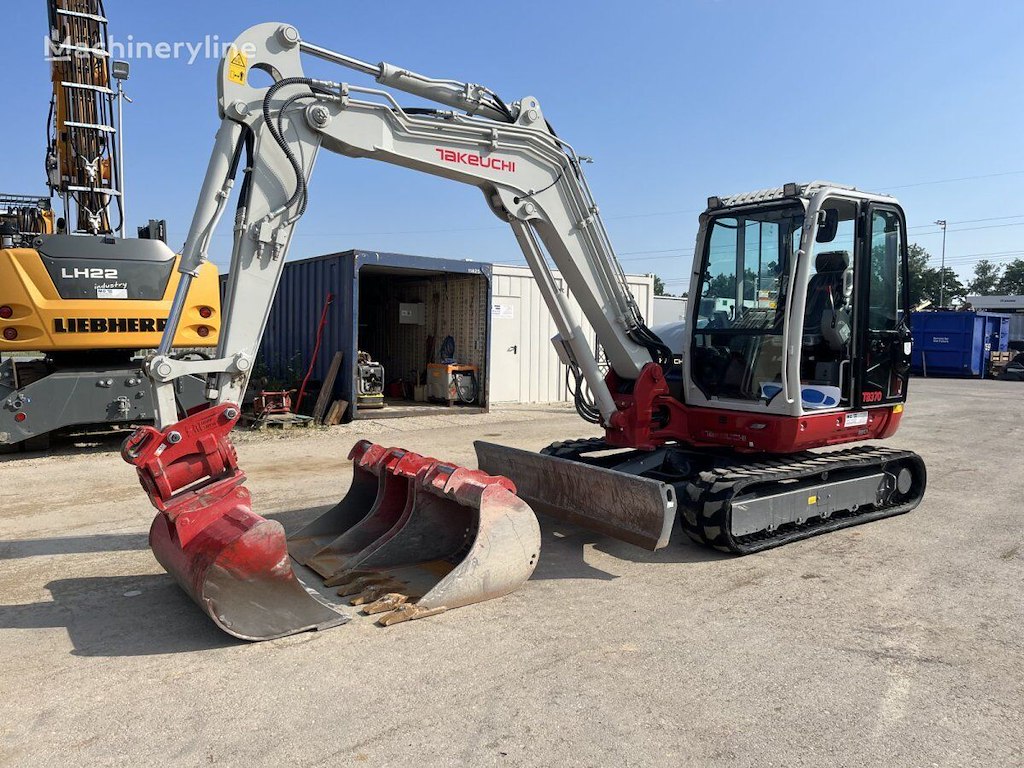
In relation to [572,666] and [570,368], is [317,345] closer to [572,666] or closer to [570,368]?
[570,368]

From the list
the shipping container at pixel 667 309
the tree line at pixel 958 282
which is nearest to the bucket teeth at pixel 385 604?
the shipping container at pixel 667 309

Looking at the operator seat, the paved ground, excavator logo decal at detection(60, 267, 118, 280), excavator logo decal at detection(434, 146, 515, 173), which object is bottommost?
the paved ground

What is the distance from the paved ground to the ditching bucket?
0.17m

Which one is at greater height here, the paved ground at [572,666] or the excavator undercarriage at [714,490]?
the excavator undercarriage at [714,490]

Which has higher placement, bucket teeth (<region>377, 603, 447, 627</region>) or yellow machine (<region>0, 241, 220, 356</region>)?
yellow machine (<region>0, 241, 220, 356</region>)

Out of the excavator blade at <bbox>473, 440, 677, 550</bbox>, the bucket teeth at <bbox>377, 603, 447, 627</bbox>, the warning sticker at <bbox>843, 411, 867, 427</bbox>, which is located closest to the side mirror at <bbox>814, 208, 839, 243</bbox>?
the warning sticker at <bbox>843, 411, 867, 427</bbox>

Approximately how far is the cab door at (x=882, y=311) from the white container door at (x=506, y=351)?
30.5 ft

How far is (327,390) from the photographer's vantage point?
1297 cm

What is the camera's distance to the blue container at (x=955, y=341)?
1049 inches

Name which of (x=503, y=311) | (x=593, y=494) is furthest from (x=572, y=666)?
(x=503, y=311)

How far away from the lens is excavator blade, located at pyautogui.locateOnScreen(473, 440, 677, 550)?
5172mm

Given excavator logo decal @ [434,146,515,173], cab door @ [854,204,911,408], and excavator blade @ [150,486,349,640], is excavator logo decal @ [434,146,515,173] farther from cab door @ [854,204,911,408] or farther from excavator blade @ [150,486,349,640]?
cab door @ [854,204,911,408]

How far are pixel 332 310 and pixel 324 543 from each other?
8092mm

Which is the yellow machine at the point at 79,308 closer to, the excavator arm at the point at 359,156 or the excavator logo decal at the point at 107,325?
the excavator logo decal at the point at 107,325
